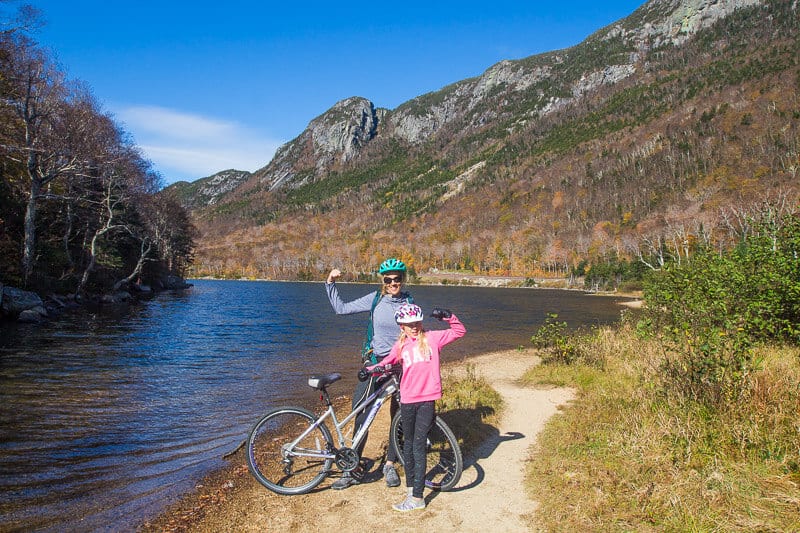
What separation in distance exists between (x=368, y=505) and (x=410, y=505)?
0.56 m

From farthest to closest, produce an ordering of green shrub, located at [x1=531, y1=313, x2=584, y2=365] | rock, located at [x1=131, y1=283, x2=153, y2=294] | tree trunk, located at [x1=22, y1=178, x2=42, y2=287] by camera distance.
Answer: rock, located at [x1=131, y1=283, x2=153, y2=294], tree trunk, located at [x1=22, y1=178, x2=42, y2=287], green shrub, located at [x1=531, y1=313, x2=584, y2=365]

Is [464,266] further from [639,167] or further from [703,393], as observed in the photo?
[703,393]

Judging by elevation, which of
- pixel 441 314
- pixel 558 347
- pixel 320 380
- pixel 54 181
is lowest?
pixel 558 347

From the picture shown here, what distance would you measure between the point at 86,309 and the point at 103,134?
43.8 feet

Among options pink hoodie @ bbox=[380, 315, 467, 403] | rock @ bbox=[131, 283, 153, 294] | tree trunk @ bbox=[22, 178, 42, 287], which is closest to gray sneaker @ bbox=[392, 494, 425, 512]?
pink hoodie @ bbox=[380, 315, 467, 403]

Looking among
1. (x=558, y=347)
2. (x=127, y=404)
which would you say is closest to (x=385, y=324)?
(x=127, y=404)

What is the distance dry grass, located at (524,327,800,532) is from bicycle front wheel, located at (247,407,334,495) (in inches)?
106

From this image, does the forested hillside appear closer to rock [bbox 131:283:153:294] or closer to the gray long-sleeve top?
rock [bbox 131:283:153:294]

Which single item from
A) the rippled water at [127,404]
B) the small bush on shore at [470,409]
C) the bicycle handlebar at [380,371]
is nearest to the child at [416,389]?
the bicycle handlebar at [380,371]

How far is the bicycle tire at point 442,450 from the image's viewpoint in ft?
18.0

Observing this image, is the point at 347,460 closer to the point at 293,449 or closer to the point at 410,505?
the point at 293,449

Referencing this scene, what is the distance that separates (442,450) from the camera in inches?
229

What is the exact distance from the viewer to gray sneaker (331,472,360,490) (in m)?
5.89

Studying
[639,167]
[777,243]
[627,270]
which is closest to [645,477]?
[777,243]
